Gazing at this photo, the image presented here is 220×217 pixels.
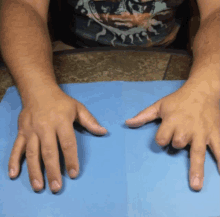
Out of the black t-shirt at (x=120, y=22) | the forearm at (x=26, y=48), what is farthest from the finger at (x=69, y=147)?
the black t-shirt at (x=120, y=22)

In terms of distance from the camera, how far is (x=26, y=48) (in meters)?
0.52

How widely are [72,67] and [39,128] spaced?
231 mm

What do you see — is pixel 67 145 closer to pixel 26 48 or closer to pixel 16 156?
pixel 16 156

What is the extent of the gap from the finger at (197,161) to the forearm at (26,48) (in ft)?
1.02

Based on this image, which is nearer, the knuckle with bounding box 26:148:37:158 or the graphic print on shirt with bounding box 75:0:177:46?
the knuckle with bounding box 26:148:37:158

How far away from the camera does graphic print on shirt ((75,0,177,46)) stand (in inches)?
26.0

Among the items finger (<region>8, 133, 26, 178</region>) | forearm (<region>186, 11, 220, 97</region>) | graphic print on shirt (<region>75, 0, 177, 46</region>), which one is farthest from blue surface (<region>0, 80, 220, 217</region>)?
graphic print on shirt (<region>75, 0, 177, 46</region>)

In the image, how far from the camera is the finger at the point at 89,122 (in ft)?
1.39

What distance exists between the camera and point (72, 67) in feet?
1.90

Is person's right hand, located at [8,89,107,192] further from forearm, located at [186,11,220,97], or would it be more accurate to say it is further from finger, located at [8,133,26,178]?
forearm, located at [186,11,220,97]

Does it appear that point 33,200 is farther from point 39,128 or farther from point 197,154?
point 197,154

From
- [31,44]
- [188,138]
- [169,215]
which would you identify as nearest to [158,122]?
[188,138]

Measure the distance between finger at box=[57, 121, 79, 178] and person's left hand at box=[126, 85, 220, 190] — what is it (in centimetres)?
12

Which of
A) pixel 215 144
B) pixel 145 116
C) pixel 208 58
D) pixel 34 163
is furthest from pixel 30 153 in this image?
pixel 208 58
